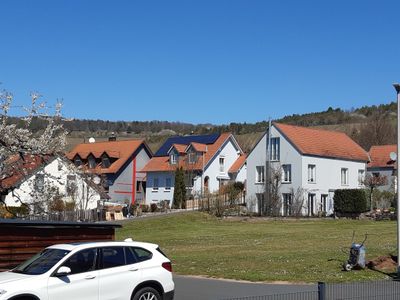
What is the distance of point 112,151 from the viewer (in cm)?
7306

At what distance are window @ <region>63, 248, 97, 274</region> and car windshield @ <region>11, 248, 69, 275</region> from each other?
0.70 feet

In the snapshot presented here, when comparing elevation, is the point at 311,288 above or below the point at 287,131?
below

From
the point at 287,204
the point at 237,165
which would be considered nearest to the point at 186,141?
the point at 237,165

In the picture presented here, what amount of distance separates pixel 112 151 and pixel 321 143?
24.9 meters

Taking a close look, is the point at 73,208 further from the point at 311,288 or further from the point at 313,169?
the point at 311,288

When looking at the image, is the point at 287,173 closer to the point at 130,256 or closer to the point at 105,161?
the point at 105,161

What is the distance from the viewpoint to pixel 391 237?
3070cm

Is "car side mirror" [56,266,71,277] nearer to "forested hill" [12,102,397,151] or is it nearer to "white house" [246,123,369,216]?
"white house" [246,123,369,216]

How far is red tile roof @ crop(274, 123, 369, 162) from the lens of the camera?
187 ft

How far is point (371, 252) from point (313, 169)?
34.0m

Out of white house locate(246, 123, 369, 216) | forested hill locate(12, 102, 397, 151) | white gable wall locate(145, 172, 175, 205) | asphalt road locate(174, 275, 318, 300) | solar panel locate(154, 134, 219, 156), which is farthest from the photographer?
forested hill locate(12, 102, 397, 151)

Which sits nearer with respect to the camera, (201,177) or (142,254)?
(142,254)

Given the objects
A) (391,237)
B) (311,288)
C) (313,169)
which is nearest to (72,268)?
A: (311,288)

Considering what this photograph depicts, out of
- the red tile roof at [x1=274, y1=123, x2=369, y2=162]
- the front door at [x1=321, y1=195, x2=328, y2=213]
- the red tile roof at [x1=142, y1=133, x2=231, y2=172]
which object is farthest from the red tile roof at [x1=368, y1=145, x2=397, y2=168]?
the red tile roof at [x1=142, y1=133, x2=231, y2=172]
